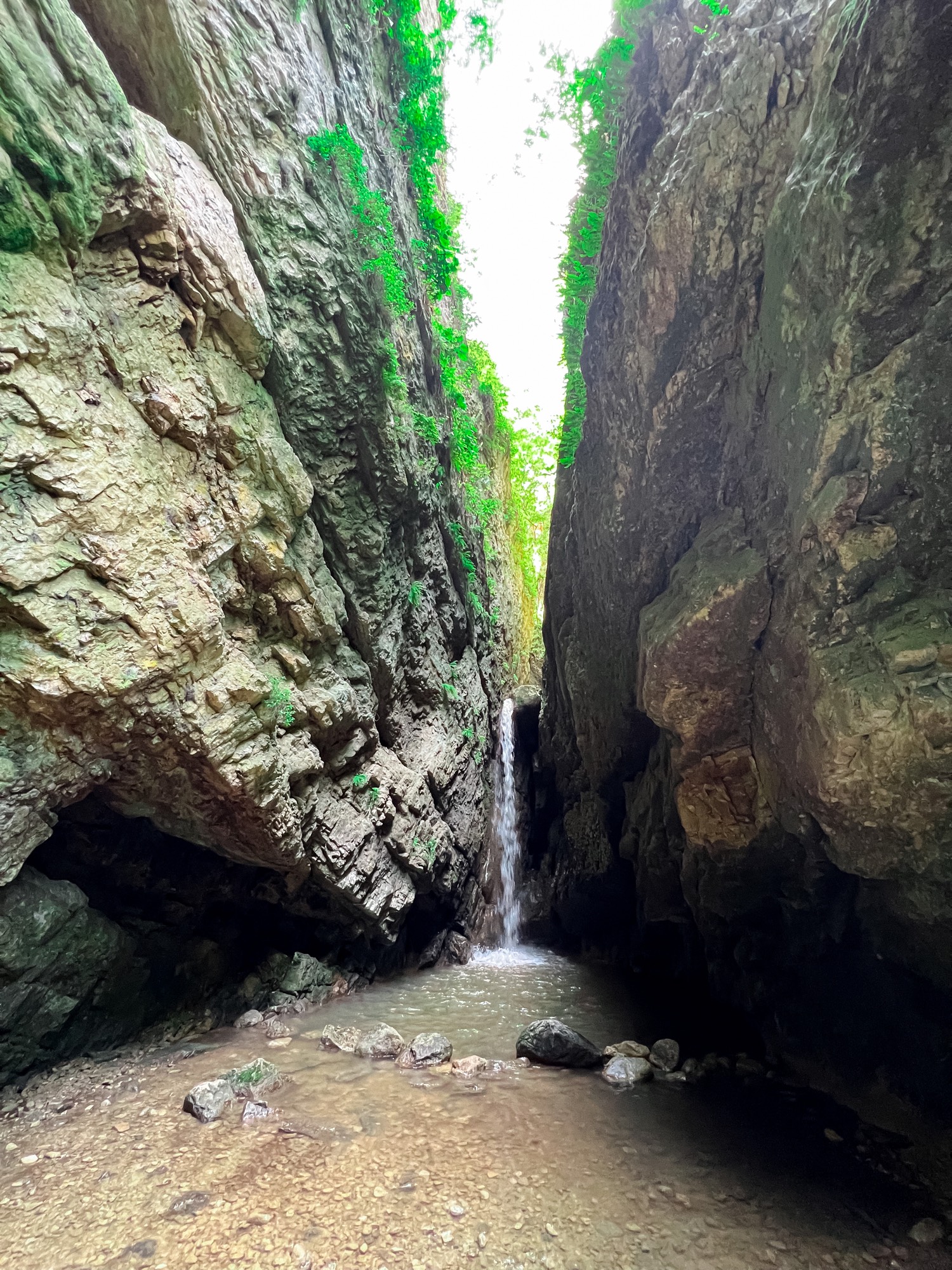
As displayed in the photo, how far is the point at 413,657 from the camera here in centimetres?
923

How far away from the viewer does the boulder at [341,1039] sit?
5.58m

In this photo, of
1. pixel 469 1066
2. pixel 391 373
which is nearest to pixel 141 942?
pixel 469 1066

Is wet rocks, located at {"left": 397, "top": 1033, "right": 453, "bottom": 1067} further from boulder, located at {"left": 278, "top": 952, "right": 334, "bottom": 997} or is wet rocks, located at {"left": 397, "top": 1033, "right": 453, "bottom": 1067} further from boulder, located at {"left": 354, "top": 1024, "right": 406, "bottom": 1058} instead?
boulder, located at {"left": 278, "top": 952, "right": 334, "bottom": 997}

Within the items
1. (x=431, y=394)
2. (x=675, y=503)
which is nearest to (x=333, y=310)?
(x=431, y=394)

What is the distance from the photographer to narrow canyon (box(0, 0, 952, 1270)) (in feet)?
12.0

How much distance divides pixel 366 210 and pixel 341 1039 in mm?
9384

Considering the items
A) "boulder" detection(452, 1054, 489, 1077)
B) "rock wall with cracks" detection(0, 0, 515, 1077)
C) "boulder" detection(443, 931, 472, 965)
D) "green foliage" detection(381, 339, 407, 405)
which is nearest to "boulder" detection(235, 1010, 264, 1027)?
"rock wall with cracks" detection(0, 0, 515, 1077)

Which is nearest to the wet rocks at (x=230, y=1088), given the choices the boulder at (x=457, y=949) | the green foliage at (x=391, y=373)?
the boulder at (x=457, y=949)

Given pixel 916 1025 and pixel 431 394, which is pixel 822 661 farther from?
pixel 431 394

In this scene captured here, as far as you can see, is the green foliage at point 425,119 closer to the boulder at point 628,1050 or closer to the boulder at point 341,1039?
the boulder at point 341,1039

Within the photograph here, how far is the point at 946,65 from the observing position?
3.46m

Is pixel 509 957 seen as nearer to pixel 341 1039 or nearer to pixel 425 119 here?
pixel 341 1039

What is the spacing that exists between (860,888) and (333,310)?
26.1 ft

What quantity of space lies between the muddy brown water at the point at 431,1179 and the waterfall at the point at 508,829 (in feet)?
22.3
